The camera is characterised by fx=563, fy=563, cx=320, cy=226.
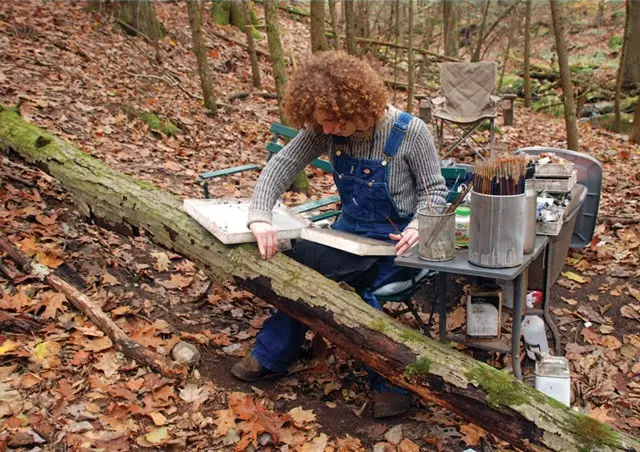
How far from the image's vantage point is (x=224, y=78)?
10.1m

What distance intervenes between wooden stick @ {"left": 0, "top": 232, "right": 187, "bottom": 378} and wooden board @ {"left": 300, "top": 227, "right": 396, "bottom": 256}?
3.16 feet

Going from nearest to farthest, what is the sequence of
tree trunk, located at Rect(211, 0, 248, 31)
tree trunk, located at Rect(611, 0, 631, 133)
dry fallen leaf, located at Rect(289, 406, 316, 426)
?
dry fallen leaf, located at Rect(289, 406, 316, 426) < tree trunk, located at Rect(611, 0, 631, 133) < tree trunk, located at Rect(211, 0, 248, 31)

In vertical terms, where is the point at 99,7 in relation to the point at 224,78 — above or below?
above

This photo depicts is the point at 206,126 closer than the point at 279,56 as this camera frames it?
No

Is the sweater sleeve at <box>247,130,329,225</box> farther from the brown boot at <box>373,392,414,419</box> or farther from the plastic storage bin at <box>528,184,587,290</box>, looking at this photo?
the plastic storage bin at <box>528,184,587,290</box>

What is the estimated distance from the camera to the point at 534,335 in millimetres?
3209

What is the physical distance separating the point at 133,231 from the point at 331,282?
1.38 m

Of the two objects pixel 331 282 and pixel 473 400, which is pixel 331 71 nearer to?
pixel 331 282

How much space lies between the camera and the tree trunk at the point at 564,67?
614 centimetres

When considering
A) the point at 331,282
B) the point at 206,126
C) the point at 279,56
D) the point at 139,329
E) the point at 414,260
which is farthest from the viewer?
the point at 206,126

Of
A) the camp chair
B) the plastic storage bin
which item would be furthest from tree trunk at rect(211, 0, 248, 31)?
the plastic storage bin

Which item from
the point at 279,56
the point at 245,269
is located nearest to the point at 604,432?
the point at 245,269

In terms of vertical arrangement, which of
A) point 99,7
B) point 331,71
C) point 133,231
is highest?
point 99,7

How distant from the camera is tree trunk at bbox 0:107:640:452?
6.75ft
